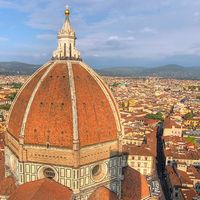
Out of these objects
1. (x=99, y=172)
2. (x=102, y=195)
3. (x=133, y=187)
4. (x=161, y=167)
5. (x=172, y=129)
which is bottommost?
(x=161, y=167)

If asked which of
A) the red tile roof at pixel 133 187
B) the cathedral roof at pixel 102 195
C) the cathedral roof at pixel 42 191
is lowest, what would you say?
the red tile roof at pixel 133 187

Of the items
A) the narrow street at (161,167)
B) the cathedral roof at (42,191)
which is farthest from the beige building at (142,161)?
the cathedral roof at (42,191)

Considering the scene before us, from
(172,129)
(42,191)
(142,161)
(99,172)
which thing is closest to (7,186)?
(42,191)

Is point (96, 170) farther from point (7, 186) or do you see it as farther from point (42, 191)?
point (7, 186)

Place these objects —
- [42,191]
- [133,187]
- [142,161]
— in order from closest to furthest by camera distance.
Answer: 1. [42,191]
2. [133,187]
3. [142,161]

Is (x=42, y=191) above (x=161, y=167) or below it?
above

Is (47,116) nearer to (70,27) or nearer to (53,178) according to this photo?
(53,178)

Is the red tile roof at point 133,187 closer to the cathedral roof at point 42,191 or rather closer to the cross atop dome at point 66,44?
the cathedral roof at point 42,191
